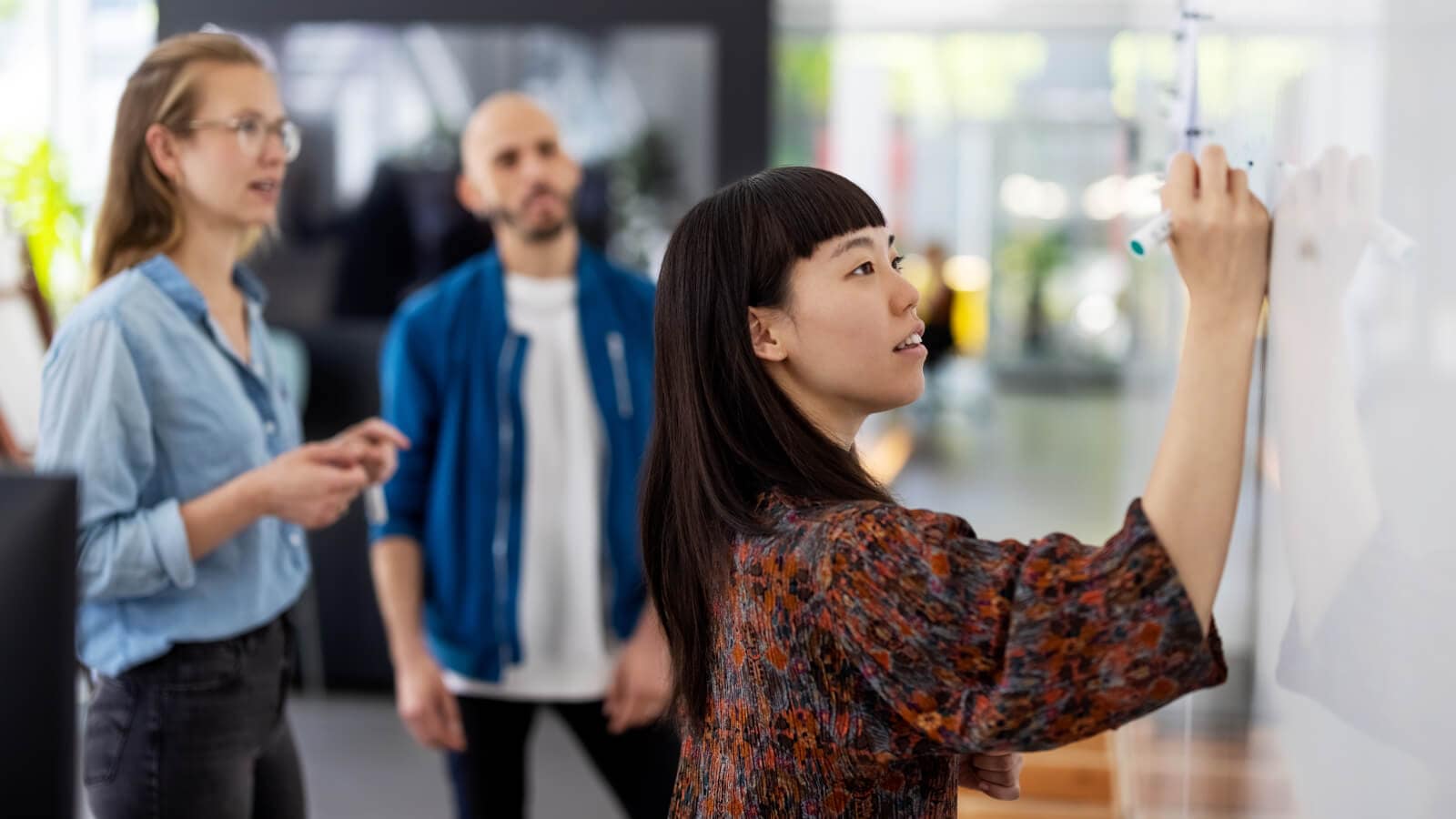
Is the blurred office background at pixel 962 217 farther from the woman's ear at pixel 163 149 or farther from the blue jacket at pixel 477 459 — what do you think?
the woman's ear at pixel 163 149

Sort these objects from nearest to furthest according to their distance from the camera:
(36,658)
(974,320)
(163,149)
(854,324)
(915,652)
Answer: (36,658), (915,652), (854,324), (163,149), (974,320)

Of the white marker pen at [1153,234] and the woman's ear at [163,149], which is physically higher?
the woman's ear at [163,149]

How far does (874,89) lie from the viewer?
12.5 metres

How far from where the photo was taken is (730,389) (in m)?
1.29

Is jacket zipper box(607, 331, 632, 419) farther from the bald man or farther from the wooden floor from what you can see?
the wooden floor

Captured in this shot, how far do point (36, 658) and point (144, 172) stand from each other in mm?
1205

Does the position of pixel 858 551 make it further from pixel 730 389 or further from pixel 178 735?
pixel 178 735

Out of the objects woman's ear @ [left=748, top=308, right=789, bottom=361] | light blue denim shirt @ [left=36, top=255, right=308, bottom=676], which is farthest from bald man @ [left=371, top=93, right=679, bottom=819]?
woman's ear @ [left=748, top=308, right=789, bottom=361]

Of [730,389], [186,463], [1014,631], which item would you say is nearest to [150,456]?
[186,463]

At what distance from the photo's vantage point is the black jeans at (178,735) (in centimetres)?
181

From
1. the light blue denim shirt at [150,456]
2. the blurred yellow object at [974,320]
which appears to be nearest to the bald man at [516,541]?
the light blue denim shirt at [150,456]

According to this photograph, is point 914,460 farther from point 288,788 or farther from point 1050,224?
point 288,788

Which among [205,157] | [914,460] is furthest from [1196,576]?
[914,460]

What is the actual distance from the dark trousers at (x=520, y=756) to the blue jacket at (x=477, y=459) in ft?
0.41
